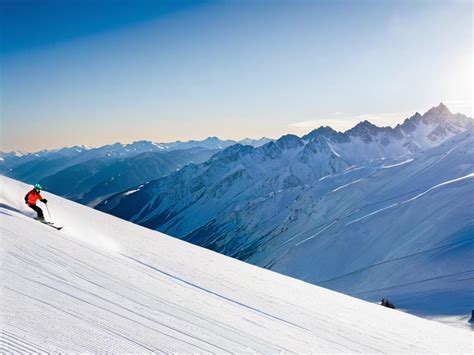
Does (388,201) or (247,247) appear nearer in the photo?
(388,201)

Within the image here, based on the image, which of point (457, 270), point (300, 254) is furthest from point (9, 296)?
point (300, 254)

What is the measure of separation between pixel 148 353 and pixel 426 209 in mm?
80496

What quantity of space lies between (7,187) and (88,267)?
27.3 feet

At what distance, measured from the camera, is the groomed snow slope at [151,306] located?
655cm

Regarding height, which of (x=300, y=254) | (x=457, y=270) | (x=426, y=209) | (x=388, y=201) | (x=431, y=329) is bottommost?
(x=431, y=329)

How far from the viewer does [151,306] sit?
28.1 ft

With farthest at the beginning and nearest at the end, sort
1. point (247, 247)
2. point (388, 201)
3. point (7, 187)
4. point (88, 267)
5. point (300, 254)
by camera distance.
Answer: point (247, 247) < point (388, 201) < point (300, 254) < point (7, 187) < point (88, 267)

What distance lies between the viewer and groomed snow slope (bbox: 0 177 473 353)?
Result: 21.5 feet

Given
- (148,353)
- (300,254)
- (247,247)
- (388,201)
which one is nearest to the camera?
(148,353)

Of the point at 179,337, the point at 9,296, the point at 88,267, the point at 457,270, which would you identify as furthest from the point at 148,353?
the point at 457,270

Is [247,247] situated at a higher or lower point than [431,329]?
higher

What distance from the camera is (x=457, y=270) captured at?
42.4 metres

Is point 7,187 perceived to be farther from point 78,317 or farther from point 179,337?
point 179,337

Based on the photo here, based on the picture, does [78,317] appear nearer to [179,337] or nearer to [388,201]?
[179,337]
